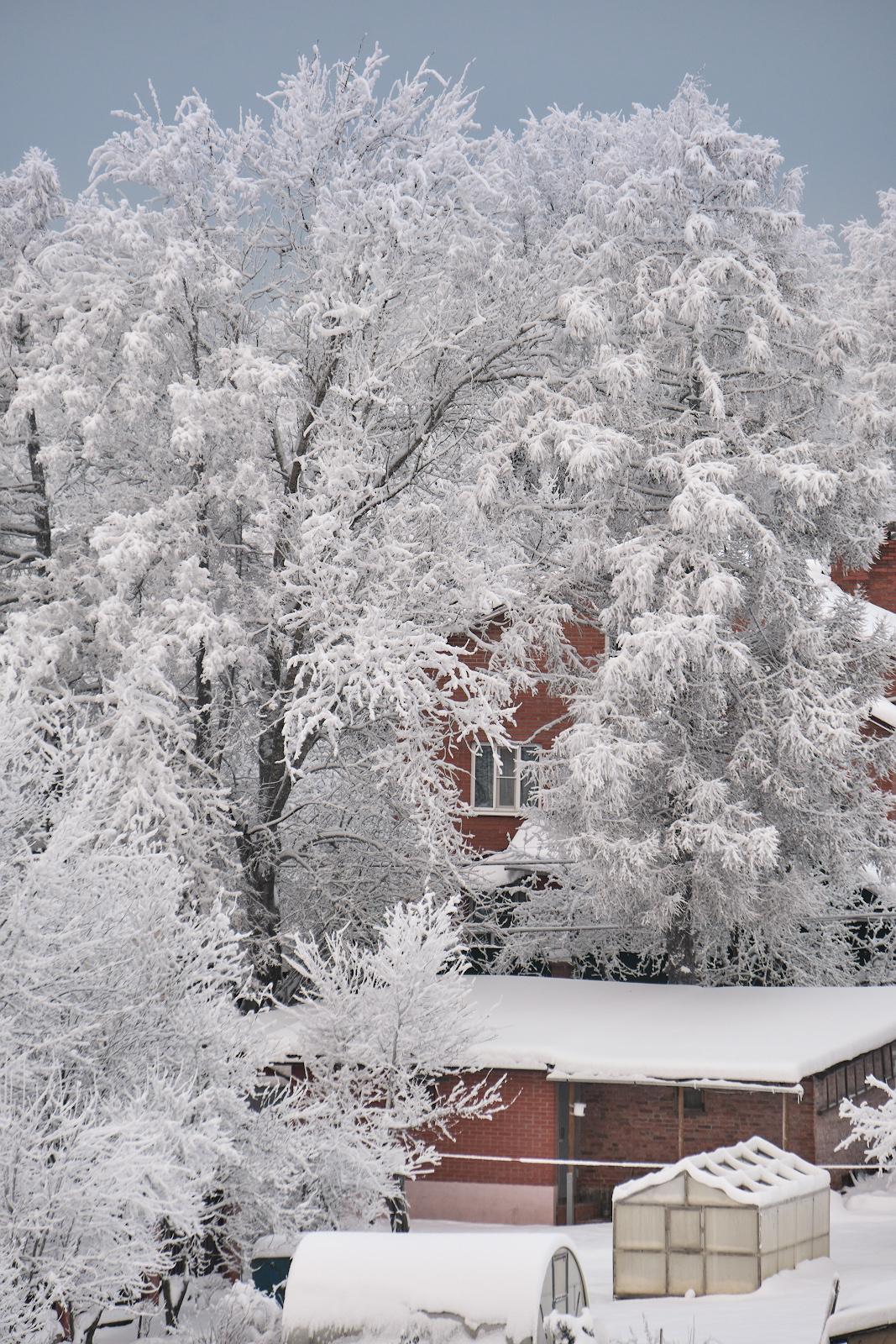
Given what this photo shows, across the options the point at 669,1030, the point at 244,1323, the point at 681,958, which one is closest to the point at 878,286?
the point at 681,958

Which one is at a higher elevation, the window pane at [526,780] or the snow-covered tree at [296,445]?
the snow-covered tree at [296,445]

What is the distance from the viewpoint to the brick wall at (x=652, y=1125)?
22547mm

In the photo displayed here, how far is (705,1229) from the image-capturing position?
16.5m

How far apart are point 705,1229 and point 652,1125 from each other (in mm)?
6913

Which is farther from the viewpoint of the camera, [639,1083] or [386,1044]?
[639,1083]

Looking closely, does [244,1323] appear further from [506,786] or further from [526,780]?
[506,786]

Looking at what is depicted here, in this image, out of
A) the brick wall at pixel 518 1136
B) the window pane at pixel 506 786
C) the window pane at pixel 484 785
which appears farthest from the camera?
the window pane at pixel 484 785

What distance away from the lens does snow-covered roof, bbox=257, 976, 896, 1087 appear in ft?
67.1

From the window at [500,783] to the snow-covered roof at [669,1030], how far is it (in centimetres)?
431

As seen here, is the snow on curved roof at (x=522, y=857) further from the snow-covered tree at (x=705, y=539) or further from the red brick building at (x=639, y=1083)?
the red brick building at (x=639, y=1083)

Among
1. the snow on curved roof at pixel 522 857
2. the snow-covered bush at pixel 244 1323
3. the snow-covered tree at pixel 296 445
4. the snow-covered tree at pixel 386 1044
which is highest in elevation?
the snow-covered tree at pixel 296 445

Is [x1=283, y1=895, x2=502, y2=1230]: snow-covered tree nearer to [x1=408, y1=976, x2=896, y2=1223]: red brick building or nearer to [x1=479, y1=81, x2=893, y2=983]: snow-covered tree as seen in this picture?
[x1=408, y1=976, x2=896, y2=1223]: red brick building

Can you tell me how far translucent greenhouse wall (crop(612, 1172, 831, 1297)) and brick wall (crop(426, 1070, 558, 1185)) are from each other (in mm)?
4866

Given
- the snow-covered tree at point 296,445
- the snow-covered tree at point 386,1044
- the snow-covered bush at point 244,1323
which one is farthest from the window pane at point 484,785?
the snow-covered bush at point 244,1323
